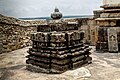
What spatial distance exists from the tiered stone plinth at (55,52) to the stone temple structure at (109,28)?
7.43 feet

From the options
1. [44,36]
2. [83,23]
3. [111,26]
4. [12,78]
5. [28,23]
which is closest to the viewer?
[12,78]

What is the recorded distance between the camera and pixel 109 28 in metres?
7.54

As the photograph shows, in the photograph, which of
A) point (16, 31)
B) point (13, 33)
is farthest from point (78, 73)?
point (16, 31)

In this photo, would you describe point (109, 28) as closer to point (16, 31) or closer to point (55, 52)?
point (55, 52)

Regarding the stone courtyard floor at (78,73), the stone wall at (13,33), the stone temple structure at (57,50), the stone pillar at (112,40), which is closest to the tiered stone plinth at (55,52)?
the stone temple structure at (57,50)

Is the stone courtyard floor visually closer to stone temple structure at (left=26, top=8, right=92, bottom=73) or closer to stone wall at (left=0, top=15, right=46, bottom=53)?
stone temple structure at (left=26, top=8, right=92, bottom=73)

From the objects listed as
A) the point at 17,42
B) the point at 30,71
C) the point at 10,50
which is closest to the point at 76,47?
the point at 30,71

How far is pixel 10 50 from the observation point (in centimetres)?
940

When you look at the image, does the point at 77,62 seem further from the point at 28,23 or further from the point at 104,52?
the point at 28,23

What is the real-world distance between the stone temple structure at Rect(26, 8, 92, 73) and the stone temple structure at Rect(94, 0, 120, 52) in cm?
202

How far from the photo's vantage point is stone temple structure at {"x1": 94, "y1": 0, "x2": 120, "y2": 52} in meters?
7.48

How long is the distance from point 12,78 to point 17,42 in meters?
5.79

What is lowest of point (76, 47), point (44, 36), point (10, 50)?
point (10, 50)

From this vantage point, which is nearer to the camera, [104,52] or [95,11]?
[104,52]
